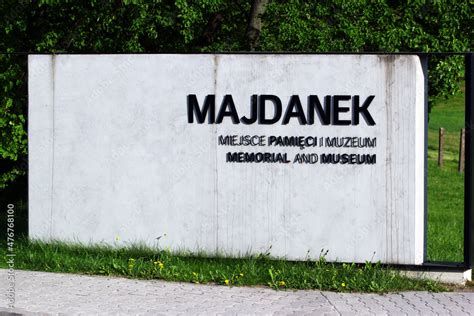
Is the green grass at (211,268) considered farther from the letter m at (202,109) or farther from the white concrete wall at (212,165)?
the letter m at (202,109)

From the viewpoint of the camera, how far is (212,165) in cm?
1008

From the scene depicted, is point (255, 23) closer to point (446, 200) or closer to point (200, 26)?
point (200, 26)

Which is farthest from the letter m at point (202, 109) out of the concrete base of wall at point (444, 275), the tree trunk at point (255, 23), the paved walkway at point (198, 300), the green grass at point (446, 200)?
the tree trunk at point (255, 23)

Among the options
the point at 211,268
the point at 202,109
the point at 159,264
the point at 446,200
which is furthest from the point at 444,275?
the point at 446,200

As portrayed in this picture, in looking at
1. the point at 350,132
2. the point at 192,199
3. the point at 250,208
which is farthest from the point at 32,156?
→ the point at 350,132

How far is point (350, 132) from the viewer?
973cm

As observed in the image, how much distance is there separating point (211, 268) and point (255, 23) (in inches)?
233

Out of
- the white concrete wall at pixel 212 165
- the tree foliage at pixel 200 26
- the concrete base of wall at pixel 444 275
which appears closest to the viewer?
the concrete base of wall at pixel 444 275

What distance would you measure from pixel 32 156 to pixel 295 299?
3678 mm

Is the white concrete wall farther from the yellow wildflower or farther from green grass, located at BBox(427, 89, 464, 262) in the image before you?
green grass, located at BBox(427, 89, 464, 262)

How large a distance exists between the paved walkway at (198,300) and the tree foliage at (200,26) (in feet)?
15.7

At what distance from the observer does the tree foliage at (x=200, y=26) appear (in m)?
13.6

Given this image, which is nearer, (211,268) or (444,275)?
(444,275)

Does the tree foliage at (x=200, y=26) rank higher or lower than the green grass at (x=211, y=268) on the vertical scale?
higher
